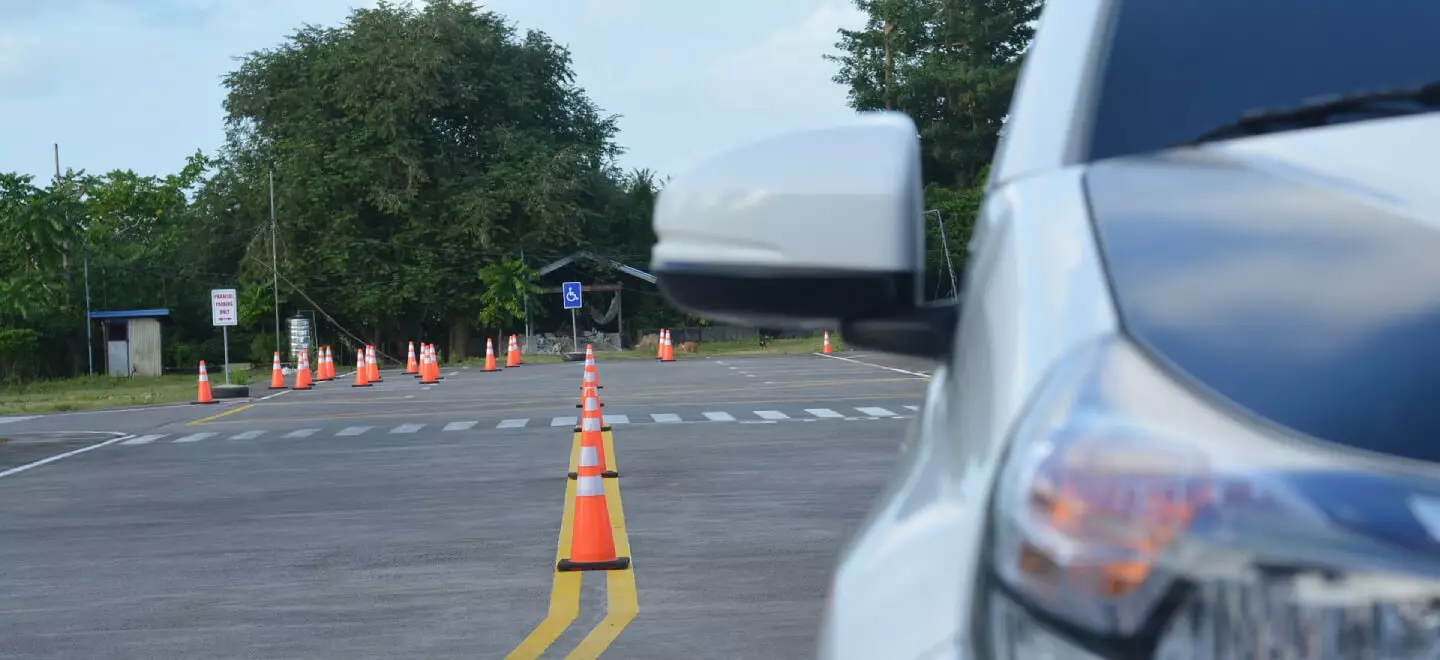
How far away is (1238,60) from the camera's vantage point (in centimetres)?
213

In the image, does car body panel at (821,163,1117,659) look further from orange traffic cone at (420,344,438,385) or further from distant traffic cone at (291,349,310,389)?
orange traffic cone at (420,344,438,385)

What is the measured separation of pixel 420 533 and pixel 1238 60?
10.9m

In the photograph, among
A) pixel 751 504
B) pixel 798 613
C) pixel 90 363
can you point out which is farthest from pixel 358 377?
pixel 798 613

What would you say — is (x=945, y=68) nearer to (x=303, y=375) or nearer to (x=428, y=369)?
(x=428, y=369)

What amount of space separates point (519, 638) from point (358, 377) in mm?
36255

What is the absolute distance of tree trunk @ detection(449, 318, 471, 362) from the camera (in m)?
75.1

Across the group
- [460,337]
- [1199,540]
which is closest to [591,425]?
[1199,540]

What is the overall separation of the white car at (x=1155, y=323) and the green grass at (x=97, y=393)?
34.3 m

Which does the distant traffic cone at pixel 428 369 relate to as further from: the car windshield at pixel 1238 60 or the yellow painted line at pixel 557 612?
the car windshield at pixel 1238 60

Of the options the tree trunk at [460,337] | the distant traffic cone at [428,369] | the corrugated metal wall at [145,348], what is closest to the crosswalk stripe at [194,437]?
the distant traffic cone at [428,369]

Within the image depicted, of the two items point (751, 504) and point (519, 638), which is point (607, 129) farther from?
point (519, 638)

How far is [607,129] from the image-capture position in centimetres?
8175

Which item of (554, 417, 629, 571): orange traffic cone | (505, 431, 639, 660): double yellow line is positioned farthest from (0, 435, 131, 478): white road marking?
(554, 417, 629, 571): orange traffic cone

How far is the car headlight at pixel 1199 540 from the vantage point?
4.20ft
